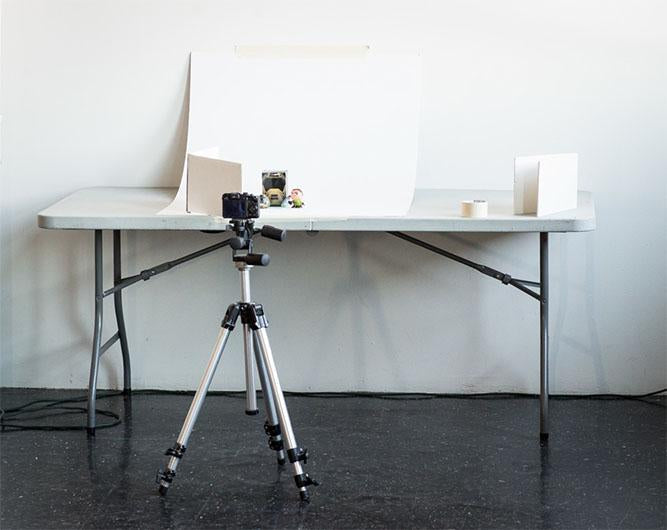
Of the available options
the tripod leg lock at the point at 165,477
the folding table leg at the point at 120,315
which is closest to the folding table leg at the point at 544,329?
the tripod leg lock at the point at 165,477

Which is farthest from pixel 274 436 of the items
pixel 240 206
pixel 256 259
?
pixel 240 206

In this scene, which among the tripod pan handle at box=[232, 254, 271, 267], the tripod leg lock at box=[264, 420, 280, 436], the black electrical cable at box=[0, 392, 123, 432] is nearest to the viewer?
the tripod pan handle at box=[232, 254, 271, 267]

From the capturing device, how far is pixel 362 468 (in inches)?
136

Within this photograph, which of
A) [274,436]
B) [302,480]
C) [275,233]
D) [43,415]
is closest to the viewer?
[275,233]

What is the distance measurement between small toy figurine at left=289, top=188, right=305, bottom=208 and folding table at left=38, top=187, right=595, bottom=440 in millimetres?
123

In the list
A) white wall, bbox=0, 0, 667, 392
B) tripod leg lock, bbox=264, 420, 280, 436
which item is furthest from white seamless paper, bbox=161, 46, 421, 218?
tripod leg lock, bbox=264, 420, 280, 436

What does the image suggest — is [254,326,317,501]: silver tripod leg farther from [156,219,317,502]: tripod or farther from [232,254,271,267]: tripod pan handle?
[232,254,271,267]: tripod pan handle

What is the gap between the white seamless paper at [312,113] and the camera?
404 centimetres

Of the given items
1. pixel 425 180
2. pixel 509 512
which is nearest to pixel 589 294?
pixel 425 180

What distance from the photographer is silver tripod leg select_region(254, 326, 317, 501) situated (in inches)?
120

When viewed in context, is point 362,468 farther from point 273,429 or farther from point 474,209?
point 474,209

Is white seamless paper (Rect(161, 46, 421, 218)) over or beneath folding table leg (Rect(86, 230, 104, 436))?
over

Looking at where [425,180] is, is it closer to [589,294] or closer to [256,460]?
[589,294]

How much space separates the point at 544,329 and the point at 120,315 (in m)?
1.60
